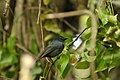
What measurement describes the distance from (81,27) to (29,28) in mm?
352

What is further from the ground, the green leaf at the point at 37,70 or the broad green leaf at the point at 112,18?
the broad green leaf at the point at 112,18

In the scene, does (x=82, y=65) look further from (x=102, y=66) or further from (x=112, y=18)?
(x=112, y=18)

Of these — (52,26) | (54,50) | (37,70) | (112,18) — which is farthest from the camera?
(52,26)

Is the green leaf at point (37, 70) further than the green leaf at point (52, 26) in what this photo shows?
No

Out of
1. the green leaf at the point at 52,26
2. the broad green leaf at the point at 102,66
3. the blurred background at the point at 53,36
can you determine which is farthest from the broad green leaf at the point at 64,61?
the green leaf at the point at 52,26

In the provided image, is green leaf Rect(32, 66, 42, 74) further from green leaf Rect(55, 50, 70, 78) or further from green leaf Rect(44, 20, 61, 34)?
green leaf Rect(55, 50, 70, 78)

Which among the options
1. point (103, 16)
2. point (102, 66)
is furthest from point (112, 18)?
point (102, 66)

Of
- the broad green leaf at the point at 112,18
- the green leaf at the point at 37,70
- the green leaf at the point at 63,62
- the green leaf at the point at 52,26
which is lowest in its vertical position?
the green leaf at the point at 37,70

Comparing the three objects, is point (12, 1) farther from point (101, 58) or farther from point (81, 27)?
point (101, 58)

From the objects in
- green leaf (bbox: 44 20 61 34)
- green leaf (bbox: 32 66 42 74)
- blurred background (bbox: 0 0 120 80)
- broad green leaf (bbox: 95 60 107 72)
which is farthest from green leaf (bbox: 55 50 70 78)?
green leaf (bbox: 44 20 61 34)

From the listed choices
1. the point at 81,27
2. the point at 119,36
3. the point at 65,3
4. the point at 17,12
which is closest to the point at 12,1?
the point at 17,12

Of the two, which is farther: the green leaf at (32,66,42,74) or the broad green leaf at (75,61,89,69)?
the green leaf at (32,66,42,74)

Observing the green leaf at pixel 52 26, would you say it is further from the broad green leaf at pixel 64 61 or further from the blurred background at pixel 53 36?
the broad green leaf at pixel 64 61

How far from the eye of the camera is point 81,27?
102 inches
